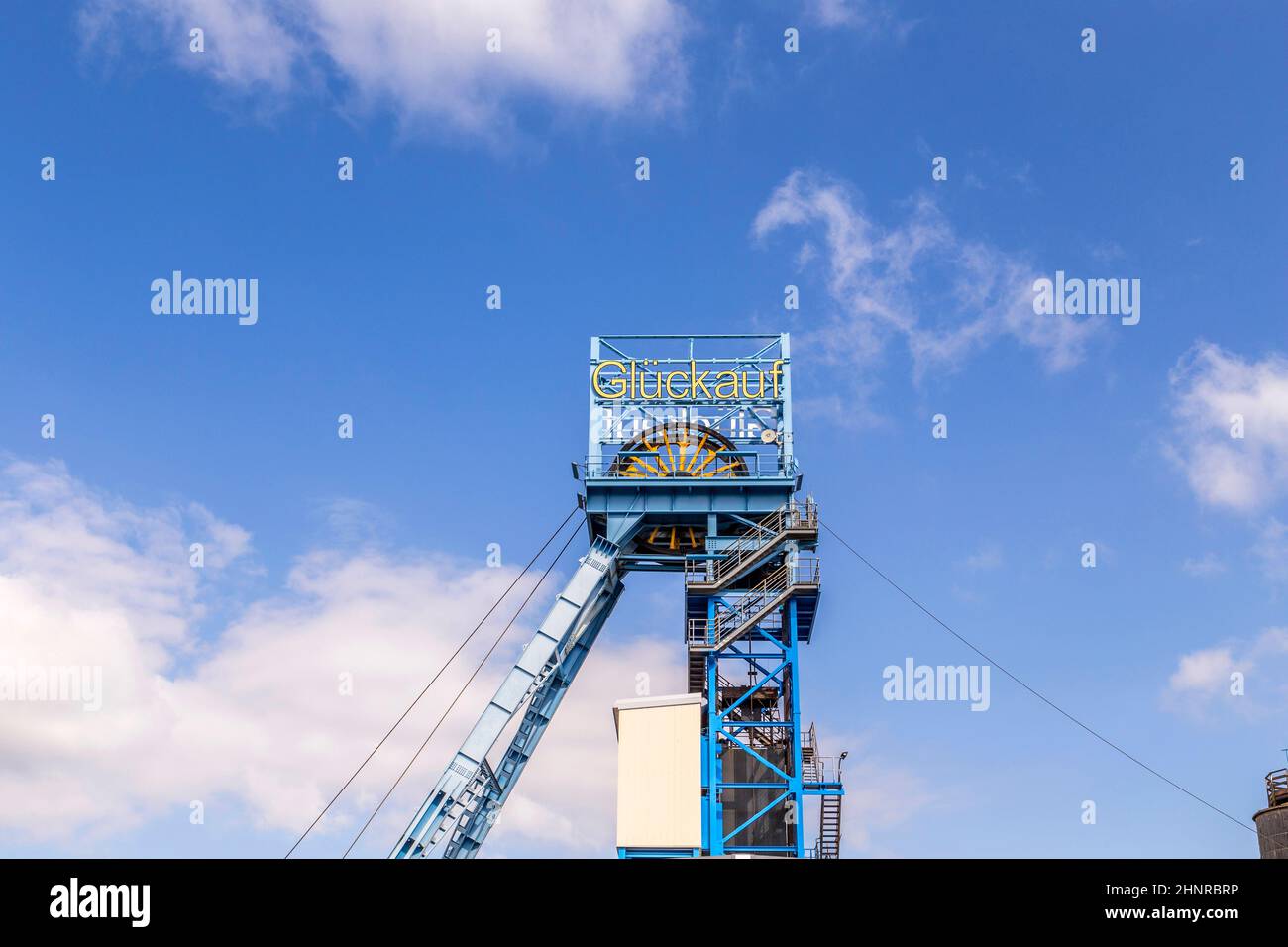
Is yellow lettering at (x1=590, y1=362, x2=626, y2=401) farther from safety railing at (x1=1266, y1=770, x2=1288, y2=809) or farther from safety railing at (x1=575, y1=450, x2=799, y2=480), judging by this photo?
safety railing at (x1=1266, y1=770, x2=1288, y2=809)

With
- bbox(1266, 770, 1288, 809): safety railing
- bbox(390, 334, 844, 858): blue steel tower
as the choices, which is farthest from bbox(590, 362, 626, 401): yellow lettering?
bbox(1266, 770, 1288, 809): safety railing

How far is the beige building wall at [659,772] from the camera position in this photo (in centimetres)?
4425

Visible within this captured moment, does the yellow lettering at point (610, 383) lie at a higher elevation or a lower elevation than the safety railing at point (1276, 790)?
higher

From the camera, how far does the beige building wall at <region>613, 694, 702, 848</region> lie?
4425cm

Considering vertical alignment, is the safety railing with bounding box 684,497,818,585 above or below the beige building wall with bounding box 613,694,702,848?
above

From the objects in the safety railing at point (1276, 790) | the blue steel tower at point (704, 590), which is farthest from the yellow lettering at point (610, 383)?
the safety railing at point (1276, 790)

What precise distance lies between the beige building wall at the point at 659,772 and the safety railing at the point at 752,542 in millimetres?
5302

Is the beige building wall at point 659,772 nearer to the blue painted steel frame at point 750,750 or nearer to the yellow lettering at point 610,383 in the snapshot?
the blue painted steel frame at point 750,750

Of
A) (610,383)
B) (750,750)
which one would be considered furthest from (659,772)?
(610,383)

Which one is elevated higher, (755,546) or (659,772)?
(755,546)

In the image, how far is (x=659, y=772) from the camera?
45.1 m

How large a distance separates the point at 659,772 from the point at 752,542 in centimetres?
996

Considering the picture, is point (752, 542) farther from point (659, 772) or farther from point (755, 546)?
point (659, 772)

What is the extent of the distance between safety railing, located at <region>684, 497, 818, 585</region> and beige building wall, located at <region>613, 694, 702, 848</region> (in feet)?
17.4
